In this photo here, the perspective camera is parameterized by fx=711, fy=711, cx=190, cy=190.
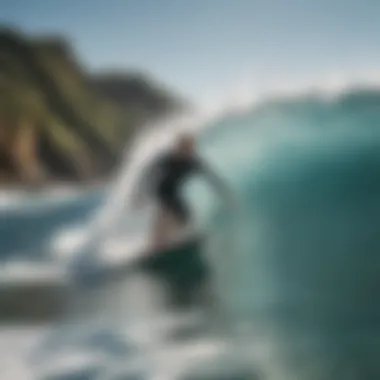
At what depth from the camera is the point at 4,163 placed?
4.57 ft

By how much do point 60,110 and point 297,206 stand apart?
498 millimetres

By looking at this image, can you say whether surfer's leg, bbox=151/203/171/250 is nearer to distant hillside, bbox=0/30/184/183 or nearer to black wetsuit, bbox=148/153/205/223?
black wetsuit, bbox=148/153/205/223

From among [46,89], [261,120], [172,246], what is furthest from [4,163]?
[261,120]

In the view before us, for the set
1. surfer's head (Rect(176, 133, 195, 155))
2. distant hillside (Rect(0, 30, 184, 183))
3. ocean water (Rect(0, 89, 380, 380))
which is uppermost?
distant hillside (Rect(0, 30, 184, 183))

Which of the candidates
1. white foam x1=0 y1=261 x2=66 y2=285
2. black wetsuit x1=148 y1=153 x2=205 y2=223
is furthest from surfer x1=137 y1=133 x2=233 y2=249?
white foam x1=0 y1=261 x2=66 y2=285

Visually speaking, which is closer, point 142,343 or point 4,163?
point 142,343

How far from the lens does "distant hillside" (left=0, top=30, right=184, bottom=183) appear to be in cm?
137

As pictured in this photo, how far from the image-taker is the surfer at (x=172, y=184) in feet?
4.43

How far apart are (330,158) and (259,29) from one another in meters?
0.29

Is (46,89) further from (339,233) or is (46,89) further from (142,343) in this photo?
(339,233)

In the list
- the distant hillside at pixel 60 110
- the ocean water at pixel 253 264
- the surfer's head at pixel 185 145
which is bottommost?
the ocean water at pixel 253 264

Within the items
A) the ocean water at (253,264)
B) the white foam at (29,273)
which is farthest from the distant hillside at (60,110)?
the white foam at (29,273)

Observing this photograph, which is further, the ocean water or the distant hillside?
the distant hillside

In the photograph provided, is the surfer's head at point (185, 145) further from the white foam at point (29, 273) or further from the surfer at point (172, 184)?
the white foam at point (29, 273)
